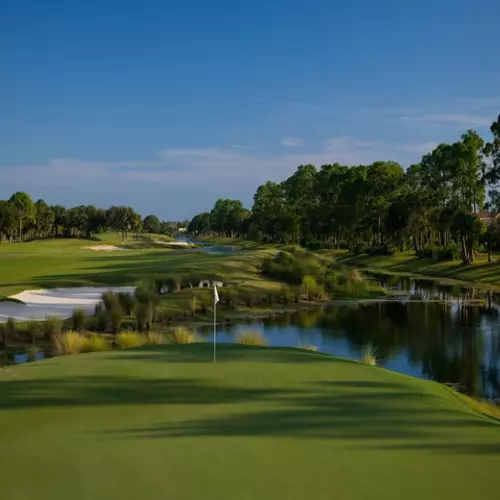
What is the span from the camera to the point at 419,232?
80.1 m

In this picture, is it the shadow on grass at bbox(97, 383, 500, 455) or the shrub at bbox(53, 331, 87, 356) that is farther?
the shrub at bbox(53, 331, 87, 356)

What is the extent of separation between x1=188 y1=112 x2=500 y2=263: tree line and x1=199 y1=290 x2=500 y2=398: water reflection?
1840cm

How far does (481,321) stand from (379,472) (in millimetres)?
26522

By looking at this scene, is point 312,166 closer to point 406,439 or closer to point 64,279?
point 64,279

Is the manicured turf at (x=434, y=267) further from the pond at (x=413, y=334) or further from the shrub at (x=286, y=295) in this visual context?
the shrub at (x=286, y=295)

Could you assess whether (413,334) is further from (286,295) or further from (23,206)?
(23,206)

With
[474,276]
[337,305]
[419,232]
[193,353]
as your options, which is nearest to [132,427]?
[193,353]

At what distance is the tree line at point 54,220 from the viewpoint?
105m

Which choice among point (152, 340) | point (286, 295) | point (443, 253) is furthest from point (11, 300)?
point (443, 253)

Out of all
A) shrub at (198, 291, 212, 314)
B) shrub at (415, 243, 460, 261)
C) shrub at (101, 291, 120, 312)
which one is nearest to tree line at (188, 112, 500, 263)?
shrub at (415, 243, 460, 261)

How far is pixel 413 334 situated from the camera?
91.4ft

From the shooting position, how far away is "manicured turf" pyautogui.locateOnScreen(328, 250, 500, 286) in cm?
5334

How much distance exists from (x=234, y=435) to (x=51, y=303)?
24511 mm

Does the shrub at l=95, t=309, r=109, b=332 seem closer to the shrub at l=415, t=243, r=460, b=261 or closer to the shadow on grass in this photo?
the shadow on grass
